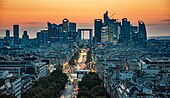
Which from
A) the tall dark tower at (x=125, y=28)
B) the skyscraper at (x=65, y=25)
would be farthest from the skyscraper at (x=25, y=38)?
the tall dark tower at (x=125, y=28)

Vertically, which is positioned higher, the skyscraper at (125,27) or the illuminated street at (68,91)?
the skyscraper at (125,27)

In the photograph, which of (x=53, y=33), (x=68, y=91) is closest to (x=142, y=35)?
(x=53, y=33)

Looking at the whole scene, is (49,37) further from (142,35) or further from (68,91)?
(68,91)

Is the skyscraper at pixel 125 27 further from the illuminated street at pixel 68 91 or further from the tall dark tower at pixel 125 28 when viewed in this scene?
the illuminated street at pixel 68 91

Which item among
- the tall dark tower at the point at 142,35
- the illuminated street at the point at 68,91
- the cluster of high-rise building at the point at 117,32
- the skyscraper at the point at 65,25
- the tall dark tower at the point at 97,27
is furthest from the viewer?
the skyscraper at the point at 65,25

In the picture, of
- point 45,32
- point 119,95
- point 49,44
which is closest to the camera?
point 119,95

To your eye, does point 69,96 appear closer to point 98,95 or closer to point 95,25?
point 98,95

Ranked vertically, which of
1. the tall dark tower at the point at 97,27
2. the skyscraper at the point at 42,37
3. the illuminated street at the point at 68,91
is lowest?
the illuminated street at the point at 68,91

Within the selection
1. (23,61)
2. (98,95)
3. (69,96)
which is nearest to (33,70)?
(23,61)
